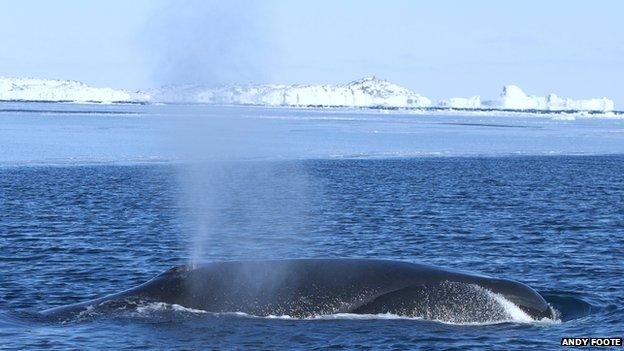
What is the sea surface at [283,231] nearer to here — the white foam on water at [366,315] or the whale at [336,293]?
the white foam on water at [366,315]

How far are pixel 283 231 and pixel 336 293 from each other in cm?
1910

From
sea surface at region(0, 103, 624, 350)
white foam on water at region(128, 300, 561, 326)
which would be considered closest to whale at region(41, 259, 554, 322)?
white foam on water at region(128, 300, 561, 326)

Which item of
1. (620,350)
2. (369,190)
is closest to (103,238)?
(620,350)

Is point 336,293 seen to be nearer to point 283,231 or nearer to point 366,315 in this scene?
point 366,315

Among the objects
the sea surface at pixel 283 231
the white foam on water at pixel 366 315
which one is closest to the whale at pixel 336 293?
the white foam on water at pixel 366 315

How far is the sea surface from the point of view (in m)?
22.0

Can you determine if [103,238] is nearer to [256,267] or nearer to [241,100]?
[241,100]

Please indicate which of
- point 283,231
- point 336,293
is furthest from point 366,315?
point 283,231

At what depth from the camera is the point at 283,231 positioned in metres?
42.1

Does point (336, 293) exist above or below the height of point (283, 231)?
above

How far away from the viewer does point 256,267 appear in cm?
2425

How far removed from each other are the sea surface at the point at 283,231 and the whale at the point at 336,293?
1.04ft

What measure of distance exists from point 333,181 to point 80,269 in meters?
41.8

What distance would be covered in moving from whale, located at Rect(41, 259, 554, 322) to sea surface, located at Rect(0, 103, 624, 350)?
1.04ft
